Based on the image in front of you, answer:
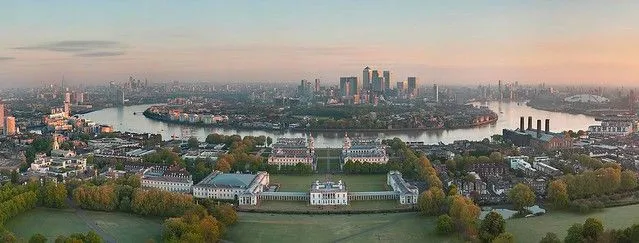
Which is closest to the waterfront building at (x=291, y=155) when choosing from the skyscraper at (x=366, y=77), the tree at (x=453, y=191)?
the tree at (x=453, y=191)

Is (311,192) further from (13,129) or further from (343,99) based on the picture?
(343,99)

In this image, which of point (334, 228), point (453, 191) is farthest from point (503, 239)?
point (453, 191)

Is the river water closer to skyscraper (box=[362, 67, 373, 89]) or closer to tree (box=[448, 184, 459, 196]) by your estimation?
tree (box=[448, 184, 459, 196])

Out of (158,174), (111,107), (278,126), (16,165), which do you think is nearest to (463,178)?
(158,174)

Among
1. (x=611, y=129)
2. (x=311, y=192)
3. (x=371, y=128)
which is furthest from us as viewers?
(x=371, y=128)

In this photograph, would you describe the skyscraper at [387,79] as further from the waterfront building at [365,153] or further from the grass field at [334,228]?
the grass field at [334,228]

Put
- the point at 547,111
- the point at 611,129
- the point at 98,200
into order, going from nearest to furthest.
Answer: the point at 98,200
the point at 611,129
the point at 547,111

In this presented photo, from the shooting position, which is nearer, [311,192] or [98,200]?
[98,200]

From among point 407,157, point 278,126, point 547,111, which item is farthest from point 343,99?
point 407,157
